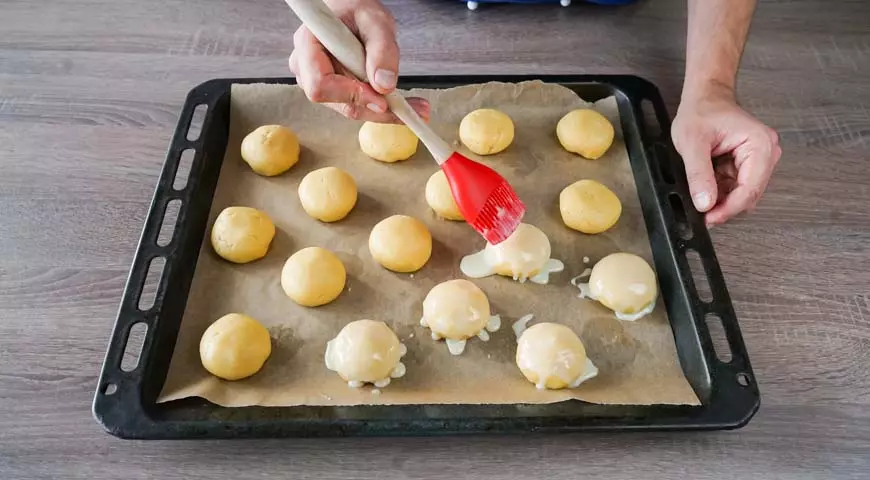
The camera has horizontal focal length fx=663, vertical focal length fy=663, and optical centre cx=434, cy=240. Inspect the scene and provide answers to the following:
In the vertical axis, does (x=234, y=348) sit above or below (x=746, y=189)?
below

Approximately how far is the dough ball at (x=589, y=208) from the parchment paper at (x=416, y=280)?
4 cm

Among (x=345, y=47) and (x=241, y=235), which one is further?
(x=241, y=235)

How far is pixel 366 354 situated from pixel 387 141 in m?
0.53

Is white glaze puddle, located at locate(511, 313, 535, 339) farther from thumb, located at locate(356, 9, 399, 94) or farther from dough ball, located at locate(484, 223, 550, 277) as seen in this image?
thumb, located at locate(356, 9, 399, 94)

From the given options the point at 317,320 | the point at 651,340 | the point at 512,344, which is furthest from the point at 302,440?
the point at 651,340

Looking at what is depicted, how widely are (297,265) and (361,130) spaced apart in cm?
40

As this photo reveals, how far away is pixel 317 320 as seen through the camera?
125cm

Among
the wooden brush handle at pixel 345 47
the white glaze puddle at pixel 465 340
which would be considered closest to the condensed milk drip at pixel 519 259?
the white glaze puddle at pixel 465 340

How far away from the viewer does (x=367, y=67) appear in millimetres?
1064

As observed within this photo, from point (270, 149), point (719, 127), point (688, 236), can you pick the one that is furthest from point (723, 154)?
point (270, 149)

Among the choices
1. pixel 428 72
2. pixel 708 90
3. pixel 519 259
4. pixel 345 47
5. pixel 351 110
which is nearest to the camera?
pixel 345 47

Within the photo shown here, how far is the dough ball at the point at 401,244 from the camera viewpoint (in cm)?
128

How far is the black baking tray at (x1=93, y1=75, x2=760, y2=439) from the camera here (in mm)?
1020

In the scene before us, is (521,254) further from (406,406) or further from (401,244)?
(406,406)
